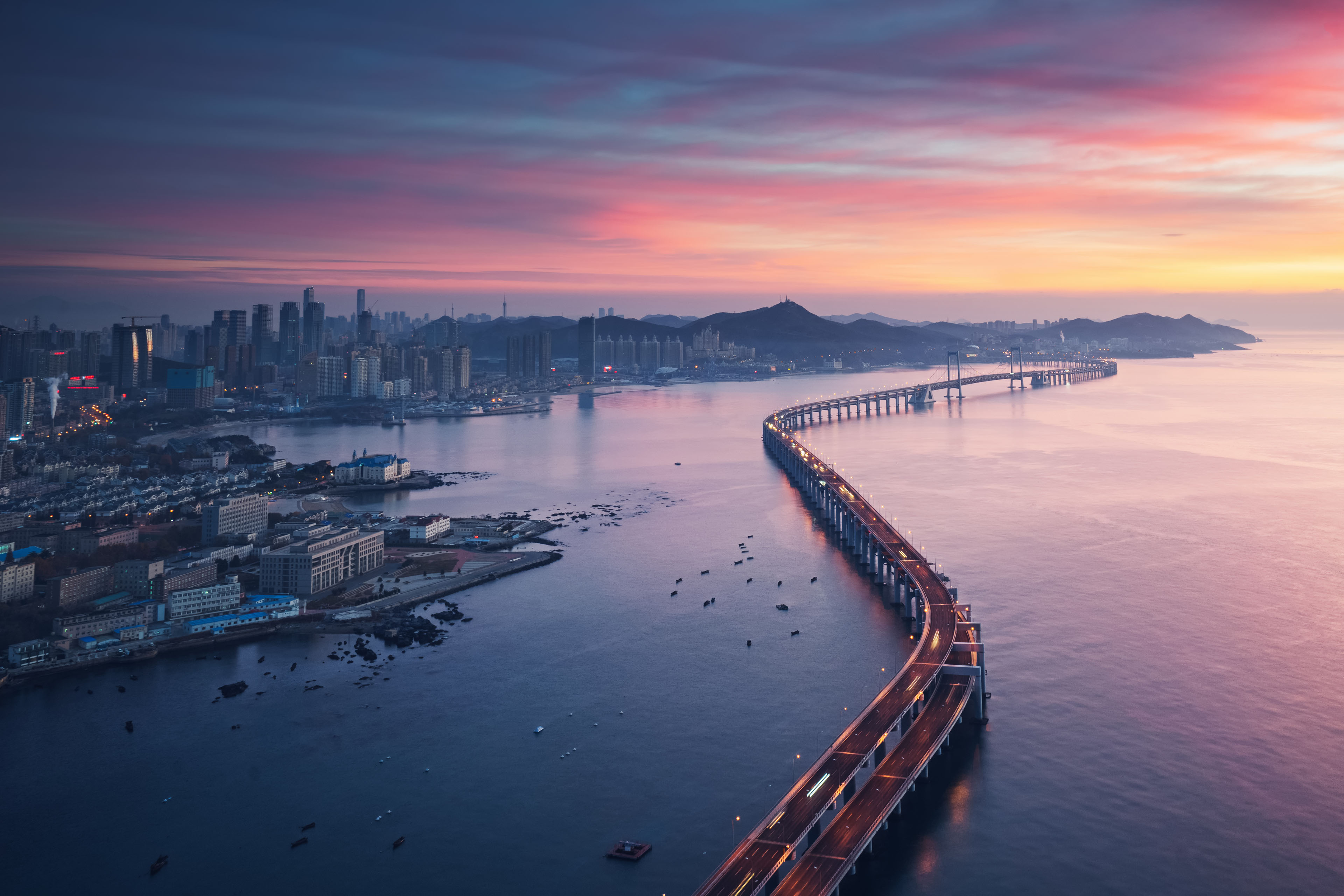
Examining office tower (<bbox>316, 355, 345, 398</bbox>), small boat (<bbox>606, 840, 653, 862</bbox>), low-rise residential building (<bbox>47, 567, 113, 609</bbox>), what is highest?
office tower (<bbox>316, 355, 345, 398</bbox>)

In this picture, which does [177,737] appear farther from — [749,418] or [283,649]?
[749,418]

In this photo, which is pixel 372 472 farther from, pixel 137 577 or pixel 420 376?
pixel 420 376

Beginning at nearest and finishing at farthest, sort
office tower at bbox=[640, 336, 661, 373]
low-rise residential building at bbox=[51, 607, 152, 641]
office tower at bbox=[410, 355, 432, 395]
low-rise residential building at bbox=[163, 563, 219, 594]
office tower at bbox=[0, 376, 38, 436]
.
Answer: low-rise residential building at bbox=[51, 607, 152, 641], low-rise residential building at bbox=[163, 563, 219, 594], office tower at bbox=[0, 376, 38, 436], office tower at bbox=[410, 355, 432, 395], office tower at bbox=[640, 336, 661, 373]

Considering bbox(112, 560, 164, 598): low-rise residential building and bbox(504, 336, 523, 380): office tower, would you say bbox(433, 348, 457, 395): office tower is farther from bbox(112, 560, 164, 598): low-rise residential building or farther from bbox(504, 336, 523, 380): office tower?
bbox(112, 560, 164, 598): low-rise residential building

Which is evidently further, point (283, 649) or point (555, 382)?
point (555, 382)

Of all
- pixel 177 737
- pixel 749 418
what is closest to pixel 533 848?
pixel 177 737

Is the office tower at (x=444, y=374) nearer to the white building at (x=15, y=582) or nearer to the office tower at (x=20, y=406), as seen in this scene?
the office tower at (x=20, y=406)

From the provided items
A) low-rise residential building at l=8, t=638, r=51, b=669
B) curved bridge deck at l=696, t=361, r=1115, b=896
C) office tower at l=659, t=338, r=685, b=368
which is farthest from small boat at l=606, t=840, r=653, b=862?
office tower at l=659, t=338, r=685, b=368
